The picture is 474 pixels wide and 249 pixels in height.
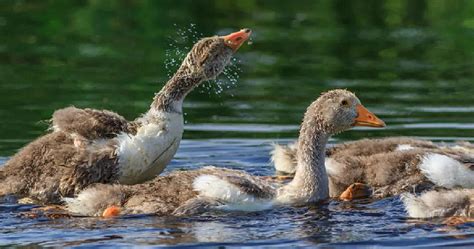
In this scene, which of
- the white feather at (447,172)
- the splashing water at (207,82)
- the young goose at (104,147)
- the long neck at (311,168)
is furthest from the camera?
the splashing water at (207,82)

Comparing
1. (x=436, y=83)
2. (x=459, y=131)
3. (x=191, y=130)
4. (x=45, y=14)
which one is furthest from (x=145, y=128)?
(x=45, y=14)

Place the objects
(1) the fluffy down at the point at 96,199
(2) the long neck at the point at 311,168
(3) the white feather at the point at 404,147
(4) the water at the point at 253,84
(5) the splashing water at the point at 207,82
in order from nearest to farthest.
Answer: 1. (4) the water at the point at 253,84
2. (1) the fluffy down at the point at 96,199
3. (2) the long neck at the point at 311,168
4. (3) the white feather at the point at 404,147
5. (5) the splashing water at the point at 207,82

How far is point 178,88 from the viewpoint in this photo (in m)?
13.4

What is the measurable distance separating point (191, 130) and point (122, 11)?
925 cm

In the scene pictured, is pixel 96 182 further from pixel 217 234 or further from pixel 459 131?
pixel 459 131

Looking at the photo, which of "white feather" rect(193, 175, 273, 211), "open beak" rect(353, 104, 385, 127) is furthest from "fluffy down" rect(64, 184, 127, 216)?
"open beak" rect(353, 104, 385, 127)

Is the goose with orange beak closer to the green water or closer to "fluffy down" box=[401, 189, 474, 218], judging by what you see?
"fluffy down" box=[401, 189, 474, 218]

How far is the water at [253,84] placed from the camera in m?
11.6

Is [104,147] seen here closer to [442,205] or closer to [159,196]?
[159,196]

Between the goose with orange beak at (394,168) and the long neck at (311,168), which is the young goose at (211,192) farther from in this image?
the goose with orange beak at (394,168)

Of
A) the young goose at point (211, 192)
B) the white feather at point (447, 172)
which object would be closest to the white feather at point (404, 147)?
the white feather at point (447, 172)

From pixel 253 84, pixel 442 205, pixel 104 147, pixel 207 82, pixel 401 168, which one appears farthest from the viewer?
pixel 253 84

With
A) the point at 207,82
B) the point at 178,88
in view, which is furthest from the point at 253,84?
the point at 178,88

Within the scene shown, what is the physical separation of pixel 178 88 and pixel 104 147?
1.05 m
